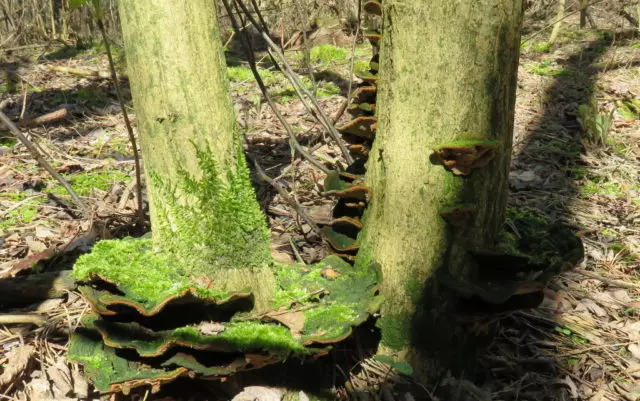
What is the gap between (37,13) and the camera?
1117 cm

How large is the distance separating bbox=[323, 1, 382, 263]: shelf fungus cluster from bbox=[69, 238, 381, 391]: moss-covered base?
246 mm

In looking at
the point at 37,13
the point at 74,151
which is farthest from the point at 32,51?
the point at 74,151

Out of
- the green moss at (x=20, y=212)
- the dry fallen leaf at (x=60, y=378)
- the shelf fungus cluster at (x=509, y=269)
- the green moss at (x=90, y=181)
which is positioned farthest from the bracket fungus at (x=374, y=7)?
the green moss at (x=20, y=212)

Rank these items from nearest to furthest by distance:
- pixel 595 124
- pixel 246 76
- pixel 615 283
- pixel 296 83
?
pixel 615 283 < pixel 296 83 < pixel 595 124 < pixel 246 76

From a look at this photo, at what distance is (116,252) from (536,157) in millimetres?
3868

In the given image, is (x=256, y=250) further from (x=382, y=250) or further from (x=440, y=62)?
(x=440, y=62)

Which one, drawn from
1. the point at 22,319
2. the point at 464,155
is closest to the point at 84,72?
the point at 22,319

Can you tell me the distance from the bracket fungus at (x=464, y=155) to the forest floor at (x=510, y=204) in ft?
3.38

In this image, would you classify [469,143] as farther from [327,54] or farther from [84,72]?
[84,72]

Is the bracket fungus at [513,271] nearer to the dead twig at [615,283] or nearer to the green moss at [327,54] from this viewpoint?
the dead twig at [615,283]

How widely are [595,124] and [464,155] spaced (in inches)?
140

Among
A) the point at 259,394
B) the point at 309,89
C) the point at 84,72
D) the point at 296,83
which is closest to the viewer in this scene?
the point at 259,394

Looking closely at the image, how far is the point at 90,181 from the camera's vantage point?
409 cm

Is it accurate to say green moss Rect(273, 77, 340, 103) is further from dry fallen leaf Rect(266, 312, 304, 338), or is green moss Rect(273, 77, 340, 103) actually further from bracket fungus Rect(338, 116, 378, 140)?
dry fallen leaf Rect(266, 312, 304, 338)
